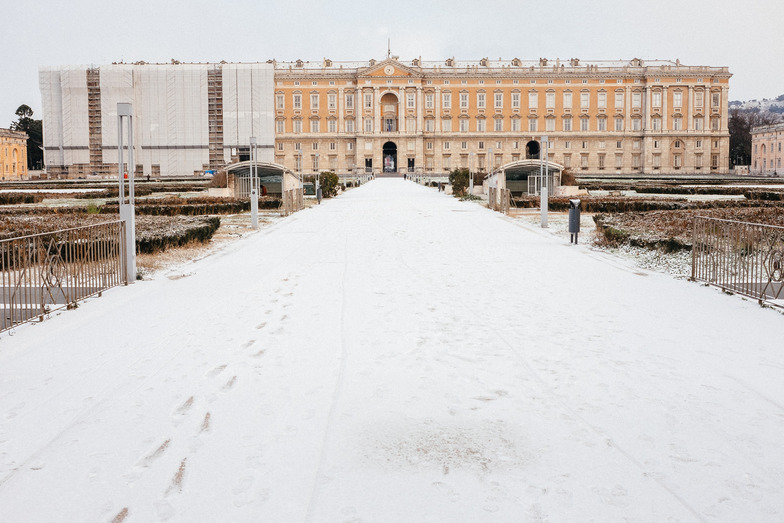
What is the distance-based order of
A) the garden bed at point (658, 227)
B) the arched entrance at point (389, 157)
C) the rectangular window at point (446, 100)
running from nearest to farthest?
the garden bed at point (658, 227), the rectangular window at point (446, 100), the arched entrance at point (389, 157)

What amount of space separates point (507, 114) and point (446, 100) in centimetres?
667

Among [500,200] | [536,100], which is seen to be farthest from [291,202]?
[536,100]

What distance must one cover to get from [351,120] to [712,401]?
255ft

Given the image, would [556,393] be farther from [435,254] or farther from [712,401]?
[435,254]

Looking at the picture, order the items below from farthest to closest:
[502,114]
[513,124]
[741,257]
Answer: [513,124] → [502,114] → [741,257]

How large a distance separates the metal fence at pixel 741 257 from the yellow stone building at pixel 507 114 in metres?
70.2

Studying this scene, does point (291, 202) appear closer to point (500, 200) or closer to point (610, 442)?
point (500, 200)

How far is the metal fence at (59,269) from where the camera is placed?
754 cm

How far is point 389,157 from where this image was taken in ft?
277

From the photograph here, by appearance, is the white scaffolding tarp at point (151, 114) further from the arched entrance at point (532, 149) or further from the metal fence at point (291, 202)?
the metal fence at point (291, 202)

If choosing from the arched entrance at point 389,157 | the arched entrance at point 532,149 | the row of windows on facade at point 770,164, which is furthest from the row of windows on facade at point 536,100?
the row of windows on facade at point 770,164

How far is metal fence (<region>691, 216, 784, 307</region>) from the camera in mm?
8477

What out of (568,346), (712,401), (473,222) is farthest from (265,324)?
(473,222)

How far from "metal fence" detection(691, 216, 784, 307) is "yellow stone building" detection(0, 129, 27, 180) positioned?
7742 cm
